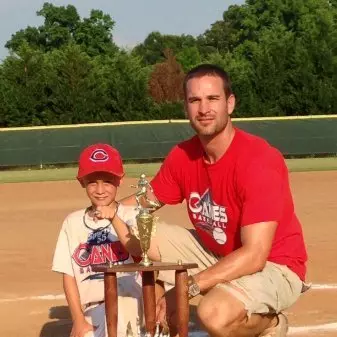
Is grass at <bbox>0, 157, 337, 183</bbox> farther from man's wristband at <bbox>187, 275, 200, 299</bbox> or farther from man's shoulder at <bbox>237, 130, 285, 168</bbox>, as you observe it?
man's wristband at <bbox>187, 275, 200, 299</bbox>

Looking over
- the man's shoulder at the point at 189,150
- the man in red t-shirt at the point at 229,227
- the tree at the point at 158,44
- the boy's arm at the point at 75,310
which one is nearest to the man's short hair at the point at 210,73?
the man in red t-shirt at the point at 229,227

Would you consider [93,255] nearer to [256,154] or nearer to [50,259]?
[256,154]

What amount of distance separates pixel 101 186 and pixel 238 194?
738 mm

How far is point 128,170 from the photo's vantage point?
2091 centimetres

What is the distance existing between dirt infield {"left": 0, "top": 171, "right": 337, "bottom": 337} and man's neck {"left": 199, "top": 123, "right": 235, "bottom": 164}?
1.59 metres

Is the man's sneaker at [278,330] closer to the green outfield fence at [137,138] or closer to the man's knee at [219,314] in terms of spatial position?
the man's knee at [219,314]

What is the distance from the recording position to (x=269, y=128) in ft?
75.4

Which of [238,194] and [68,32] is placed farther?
[68,32]

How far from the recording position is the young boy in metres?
4.64

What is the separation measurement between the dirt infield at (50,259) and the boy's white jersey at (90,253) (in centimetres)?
97

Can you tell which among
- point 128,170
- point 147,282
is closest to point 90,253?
point 147,282

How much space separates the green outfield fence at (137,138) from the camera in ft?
72.5

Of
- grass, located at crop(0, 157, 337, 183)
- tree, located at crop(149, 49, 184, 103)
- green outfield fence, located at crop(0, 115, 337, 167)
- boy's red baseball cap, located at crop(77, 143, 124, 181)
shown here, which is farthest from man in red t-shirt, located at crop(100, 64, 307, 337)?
tree, located at crop(149, 49, 184, 103)

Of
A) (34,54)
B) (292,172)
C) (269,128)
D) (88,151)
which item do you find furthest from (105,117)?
(88,151)
